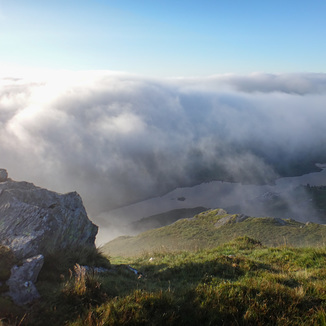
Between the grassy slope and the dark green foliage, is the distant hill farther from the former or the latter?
the grassy slope

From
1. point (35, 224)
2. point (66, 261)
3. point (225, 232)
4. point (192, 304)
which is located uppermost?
point (192, 304)

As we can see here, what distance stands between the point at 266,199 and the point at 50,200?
604ft

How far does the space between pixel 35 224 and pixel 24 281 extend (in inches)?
183

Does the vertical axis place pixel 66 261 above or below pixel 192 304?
below

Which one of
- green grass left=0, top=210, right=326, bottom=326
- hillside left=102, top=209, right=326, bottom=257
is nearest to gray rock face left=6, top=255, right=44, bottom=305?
green grass left=0, top=210, right=326, bottom=326

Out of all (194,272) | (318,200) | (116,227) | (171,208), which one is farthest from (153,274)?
(318,200)

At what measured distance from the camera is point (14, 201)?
12836 millimetres

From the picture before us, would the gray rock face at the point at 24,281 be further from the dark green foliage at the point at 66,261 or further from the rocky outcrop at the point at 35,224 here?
the dark green foliage at the point at 66,261

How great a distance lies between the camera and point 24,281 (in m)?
7.64

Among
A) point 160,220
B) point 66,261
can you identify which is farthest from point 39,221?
point 160,220

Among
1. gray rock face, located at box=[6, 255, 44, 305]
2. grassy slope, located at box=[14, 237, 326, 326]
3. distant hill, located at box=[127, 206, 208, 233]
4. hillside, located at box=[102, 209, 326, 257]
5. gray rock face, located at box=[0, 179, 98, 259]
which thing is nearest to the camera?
grassy slope, located at box=[14, 237, 326, 326]

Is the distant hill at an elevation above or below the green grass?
below

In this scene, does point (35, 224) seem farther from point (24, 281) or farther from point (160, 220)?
point (160, 220)

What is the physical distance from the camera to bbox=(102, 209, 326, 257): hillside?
137 feet
